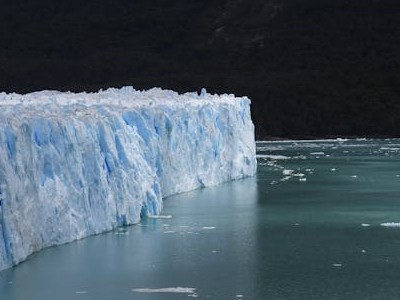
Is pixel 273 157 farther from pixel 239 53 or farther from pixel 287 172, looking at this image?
pixel 239 53

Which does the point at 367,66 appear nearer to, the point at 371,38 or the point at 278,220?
the point at 371,38

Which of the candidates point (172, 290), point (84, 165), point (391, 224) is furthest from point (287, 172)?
point (172, 290)

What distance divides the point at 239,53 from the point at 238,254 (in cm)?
4824

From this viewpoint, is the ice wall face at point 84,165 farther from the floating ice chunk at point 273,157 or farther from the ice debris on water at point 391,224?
the floating ice chunk at point 273,157

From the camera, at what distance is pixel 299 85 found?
168 feet

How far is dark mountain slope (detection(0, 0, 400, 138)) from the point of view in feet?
160

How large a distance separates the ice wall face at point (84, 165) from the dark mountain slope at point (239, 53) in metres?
28.0

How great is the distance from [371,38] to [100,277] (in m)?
49.6

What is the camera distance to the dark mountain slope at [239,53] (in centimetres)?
4869

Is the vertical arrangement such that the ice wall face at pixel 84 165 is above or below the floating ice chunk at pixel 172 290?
above

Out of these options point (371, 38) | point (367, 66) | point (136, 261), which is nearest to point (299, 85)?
point (367, 66)

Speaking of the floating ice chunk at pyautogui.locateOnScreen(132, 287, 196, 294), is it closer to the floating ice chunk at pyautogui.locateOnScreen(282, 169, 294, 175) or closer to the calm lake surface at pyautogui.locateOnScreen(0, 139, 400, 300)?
the calm lake surface at pyautogui.locateOnScreen(0, 139, 400, 300)

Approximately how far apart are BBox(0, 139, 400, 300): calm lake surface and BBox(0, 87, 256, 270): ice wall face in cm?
28

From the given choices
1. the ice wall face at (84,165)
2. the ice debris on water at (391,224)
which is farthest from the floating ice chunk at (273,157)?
the ice debris on water at (391,224)
